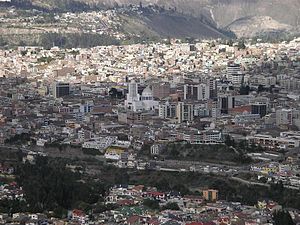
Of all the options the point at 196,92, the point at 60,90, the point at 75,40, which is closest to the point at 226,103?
the point at 196,92

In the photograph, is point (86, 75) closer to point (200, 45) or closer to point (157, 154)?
point (200, 45)

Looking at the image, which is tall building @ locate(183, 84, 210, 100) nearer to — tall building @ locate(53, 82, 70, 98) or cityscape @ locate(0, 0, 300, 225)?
cityscape @ locate(0, 0, 300, 225)

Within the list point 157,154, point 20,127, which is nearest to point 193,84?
point 20,127

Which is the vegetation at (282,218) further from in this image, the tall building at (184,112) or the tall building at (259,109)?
the tall building at (259,109)

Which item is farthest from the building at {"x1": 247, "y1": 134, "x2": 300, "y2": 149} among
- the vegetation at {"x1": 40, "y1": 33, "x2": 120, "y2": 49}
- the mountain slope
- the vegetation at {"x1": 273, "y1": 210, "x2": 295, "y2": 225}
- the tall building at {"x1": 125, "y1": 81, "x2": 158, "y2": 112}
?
the mountain slope

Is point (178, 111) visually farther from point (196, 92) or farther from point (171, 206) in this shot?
point (171, 206)

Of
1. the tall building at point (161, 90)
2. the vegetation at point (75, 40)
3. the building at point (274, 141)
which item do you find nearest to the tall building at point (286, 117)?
the building at point (274, 141)

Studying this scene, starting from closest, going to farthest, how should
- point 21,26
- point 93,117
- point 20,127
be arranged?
point 20,127, point 93,117, point 21,26
